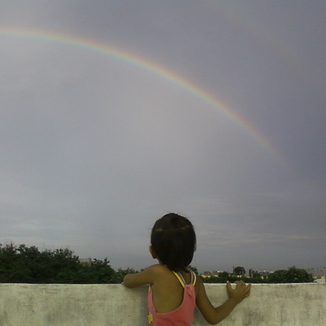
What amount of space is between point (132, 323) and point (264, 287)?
4.18 ft

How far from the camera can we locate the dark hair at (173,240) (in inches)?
130

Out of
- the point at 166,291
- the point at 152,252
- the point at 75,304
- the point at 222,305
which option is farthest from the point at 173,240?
the point at 75,304

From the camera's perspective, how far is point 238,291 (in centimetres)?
388

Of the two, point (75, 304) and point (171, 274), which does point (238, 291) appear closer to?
point (171, 274)

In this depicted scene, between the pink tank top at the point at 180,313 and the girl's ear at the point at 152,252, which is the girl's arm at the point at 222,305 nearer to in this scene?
the pink tank top at the point at 180,313

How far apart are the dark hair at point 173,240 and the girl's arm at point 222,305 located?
14.0 inches

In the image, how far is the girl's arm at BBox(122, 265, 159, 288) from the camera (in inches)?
133

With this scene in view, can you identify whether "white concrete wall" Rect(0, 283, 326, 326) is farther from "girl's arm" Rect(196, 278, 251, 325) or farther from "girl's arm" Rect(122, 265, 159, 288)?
"girl's arm" Rect(122, 265, 159, 288)

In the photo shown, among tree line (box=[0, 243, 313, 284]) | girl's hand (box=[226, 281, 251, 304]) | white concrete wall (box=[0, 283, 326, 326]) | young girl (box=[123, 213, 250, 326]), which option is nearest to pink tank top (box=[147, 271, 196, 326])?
young girl (box=[123, 213, 250, 326])

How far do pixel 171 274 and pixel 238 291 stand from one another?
2.82 feet

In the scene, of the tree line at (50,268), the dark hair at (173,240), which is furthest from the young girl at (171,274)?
the tree line at (50,268)

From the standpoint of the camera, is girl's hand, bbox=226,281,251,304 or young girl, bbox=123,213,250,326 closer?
young girl, bbox=123,213,250,326

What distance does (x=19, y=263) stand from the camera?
13.8 metres

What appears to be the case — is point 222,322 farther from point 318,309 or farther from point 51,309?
point 51,309
